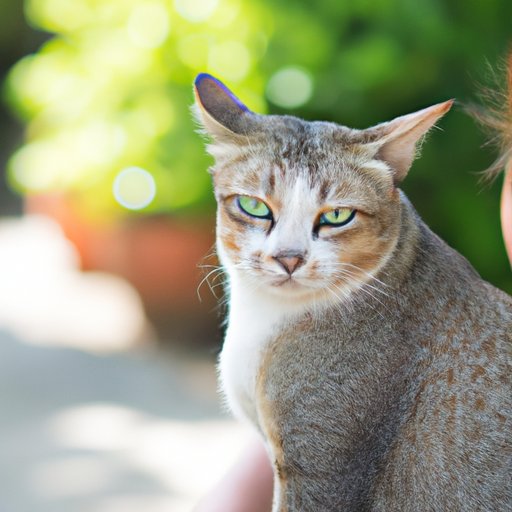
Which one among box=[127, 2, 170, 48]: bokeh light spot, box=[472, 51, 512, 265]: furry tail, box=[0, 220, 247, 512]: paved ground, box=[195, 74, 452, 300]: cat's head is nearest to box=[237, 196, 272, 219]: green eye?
box=[195, 74, 452, 300]: cat's head

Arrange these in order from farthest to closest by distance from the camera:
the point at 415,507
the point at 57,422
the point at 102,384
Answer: the point at 102,384 → the point at 57,422 → the point at 415,507

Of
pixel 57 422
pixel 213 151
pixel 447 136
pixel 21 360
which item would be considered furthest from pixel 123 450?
pixel 213 151

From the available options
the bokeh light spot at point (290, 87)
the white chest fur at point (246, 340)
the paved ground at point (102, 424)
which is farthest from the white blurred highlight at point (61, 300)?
the white chest fur at point (246, 340)

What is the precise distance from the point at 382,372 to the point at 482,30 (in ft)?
7.37

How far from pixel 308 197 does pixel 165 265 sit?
2.75 m

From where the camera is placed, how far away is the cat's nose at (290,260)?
130 centimetres

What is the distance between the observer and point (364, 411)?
1314 mm

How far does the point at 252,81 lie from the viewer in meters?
3.01

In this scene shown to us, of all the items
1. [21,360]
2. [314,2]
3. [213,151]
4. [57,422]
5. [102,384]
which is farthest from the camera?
[21,360]

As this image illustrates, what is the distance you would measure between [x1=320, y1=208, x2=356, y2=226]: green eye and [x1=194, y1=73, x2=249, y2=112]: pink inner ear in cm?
27

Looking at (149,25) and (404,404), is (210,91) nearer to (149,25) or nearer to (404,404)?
(404,404)

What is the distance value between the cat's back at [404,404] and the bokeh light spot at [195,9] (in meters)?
2.00

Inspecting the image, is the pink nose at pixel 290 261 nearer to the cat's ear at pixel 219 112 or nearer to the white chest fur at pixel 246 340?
the white chest fur at pixel 246 340

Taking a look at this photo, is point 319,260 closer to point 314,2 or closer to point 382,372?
point 382,372
